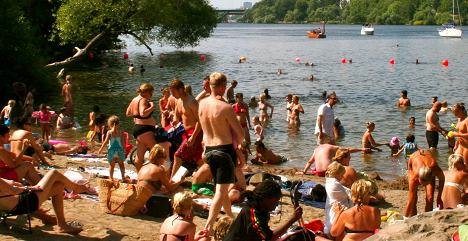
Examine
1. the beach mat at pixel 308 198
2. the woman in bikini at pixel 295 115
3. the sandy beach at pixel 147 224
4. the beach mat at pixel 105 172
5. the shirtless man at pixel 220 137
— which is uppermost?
the shirtless man at pixel 220 137

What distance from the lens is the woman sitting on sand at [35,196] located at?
24.3 feet

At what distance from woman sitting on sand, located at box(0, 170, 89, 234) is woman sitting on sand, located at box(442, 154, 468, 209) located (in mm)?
4946

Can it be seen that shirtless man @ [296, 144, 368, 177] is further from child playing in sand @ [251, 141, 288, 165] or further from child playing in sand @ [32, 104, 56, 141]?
child playing in sand @ [32, 104, 56, 141]

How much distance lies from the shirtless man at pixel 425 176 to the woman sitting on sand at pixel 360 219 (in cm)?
247

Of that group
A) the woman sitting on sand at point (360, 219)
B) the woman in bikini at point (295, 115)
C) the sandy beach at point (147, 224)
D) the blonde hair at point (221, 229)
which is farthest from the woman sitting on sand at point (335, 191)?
the woman in bikini at point (295, 115)

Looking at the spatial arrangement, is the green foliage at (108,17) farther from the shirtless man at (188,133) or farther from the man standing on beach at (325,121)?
the shirtless man at (188,133)

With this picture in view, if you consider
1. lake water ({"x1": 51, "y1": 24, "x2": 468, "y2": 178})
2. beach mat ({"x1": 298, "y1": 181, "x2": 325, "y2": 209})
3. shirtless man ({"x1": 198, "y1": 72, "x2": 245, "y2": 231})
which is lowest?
lake water ({"x1": 51, "y1": 24, "x2": 468, "y2": 178})

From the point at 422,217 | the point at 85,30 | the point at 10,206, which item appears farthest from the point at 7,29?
the point at 422,217

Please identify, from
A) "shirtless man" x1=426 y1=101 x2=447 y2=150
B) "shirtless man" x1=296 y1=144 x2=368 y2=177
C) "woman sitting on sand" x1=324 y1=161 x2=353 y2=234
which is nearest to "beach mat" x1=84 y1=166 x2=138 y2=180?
"shirtless man" x1=296 y1=144 x2=368 y2=177

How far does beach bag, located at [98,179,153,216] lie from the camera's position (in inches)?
354

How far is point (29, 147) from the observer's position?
1162 centimetres

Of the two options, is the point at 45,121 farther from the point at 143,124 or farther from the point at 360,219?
the point at 360,219

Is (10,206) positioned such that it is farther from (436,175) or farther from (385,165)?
(385,165)

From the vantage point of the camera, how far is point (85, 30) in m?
37.2
